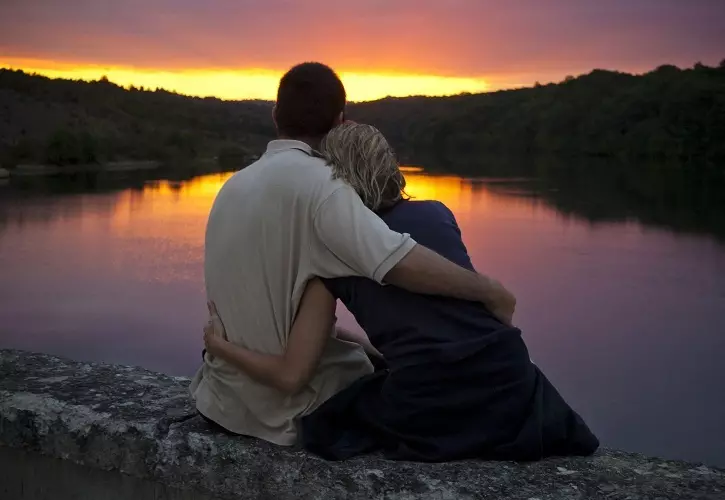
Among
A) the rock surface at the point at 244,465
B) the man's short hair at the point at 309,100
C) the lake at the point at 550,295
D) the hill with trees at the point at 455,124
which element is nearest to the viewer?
the rock surface at the point at 244,465

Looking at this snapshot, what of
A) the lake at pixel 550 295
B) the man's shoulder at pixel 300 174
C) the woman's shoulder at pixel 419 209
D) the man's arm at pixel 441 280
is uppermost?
the man's shoulder at pixel 300 174

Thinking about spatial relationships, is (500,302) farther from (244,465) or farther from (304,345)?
(244,465)

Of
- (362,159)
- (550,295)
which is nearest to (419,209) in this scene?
(362,159)

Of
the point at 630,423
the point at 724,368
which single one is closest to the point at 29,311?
the point at 630,423

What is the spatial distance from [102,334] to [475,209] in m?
16.8

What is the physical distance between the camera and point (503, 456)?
145 cm

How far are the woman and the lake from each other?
4.88 metres

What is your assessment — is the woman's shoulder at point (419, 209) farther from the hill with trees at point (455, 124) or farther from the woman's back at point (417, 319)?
the hill with trees at point (455, 124)

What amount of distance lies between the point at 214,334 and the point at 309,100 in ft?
1.58

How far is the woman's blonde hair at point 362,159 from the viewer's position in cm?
143

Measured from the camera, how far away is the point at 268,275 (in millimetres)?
1474

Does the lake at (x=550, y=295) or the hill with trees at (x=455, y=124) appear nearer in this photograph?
the lake at (x=550, y=295)

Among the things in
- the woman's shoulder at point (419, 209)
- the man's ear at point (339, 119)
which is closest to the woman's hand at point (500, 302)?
the woman's shoulder at point (419, 209)

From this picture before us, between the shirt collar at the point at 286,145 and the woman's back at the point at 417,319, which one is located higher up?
the shirt collar at the point at 286,145
